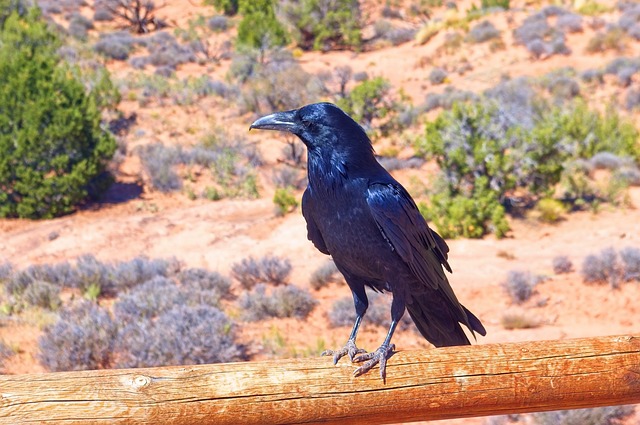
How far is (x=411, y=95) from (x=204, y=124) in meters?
7.45

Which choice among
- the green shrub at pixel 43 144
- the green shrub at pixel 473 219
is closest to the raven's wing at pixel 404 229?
the green shrub at pixel 473 219

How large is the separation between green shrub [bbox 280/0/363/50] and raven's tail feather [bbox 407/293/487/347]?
1047 inches

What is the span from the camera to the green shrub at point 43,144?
42.9ft

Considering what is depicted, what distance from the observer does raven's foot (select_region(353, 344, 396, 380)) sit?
6.70 feet

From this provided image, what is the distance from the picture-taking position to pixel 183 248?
10984 mm

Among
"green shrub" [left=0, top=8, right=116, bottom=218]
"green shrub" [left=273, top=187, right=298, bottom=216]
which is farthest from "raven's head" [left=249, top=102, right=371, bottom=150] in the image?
"green shrub" [left=0, top=8, right=116, bottom=218]

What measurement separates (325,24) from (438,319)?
27285mm

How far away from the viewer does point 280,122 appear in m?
2.53

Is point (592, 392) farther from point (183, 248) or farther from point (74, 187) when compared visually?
point (74, 187)

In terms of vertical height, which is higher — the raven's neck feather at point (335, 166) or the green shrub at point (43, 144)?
the raven's neck feather at point (335, 166)

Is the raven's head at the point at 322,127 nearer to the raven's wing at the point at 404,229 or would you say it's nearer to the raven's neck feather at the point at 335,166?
the raven's neck feather at the point at 335,166

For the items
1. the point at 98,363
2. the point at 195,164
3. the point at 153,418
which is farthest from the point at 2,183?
the point at 153,418

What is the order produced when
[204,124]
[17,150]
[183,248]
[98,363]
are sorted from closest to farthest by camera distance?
[98,363]
[183,248]
[17,150]
[204,124]

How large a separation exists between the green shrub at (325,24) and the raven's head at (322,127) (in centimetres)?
2661
